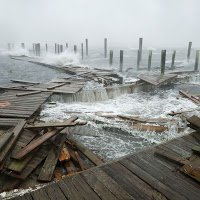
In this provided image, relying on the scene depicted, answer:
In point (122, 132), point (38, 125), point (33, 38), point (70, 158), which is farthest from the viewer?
point (33, 38)

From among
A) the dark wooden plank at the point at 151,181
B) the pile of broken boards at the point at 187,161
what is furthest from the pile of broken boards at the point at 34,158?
the pile of broken boards at the point at 187,161

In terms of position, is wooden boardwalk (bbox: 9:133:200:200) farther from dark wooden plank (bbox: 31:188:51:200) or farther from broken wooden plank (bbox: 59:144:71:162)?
broken wooden plank (bbox: 59:144:71:162)

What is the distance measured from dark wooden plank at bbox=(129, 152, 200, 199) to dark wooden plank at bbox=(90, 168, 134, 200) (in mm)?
818

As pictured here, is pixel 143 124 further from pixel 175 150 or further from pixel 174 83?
pixel 174 83

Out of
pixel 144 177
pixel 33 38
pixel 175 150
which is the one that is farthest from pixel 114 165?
pixel 33 38

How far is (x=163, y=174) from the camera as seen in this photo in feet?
12.1

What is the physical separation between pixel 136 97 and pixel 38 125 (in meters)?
10.1

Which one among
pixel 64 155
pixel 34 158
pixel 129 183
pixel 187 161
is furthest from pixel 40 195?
pixel 187 161

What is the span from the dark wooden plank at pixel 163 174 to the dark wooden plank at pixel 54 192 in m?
1.77

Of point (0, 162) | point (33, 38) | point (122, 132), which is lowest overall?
point (122, 132)

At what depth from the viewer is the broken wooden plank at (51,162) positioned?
14.3ft

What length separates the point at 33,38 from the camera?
4813 inches

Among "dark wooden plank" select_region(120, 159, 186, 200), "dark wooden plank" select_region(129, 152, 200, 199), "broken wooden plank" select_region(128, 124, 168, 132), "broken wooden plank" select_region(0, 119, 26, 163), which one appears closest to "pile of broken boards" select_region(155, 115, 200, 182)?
"dark wooden plank" select_region(129, 152, 200, 199)

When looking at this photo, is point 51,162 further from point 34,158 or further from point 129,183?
point 129,183
